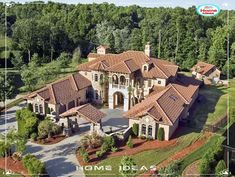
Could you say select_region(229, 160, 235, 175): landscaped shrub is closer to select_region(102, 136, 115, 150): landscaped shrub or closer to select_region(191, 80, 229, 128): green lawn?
select_region(191, 80, 229, 128): green lawn

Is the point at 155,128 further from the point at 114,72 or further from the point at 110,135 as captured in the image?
the point at 114,72

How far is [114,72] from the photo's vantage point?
139 feet

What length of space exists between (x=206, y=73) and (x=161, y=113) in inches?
1137

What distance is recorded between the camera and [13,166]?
2972cm

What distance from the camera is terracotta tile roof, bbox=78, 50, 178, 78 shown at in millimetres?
42031

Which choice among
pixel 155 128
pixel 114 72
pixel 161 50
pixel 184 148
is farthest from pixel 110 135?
pixel 161 50

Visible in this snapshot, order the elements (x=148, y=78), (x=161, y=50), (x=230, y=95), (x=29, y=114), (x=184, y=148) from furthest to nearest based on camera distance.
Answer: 1. (x=161, y=50)
2. (x=230, y=95)
3. (x=148, y=78)
4. (x=29, y=114)
5. (x=184, y=148)

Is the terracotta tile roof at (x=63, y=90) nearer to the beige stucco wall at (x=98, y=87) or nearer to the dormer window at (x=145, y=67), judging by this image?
the beige stucco wall at (x=98, y=87)

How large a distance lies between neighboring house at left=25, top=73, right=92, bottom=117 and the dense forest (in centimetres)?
2617

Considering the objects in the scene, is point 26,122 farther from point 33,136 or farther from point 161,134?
point 161,134

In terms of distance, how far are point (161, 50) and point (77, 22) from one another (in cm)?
2117

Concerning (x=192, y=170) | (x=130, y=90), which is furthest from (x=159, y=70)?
(x=192, y=170)

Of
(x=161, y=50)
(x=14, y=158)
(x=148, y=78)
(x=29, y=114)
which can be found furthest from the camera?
(x=161, y=50)

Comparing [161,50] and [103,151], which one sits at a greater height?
[161,50]
